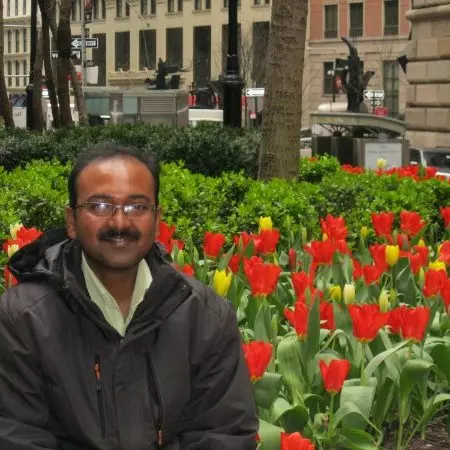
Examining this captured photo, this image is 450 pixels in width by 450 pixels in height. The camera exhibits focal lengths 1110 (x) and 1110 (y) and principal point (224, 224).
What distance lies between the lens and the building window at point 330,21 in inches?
2689

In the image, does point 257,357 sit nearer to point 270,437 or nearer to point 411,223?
point 270,437

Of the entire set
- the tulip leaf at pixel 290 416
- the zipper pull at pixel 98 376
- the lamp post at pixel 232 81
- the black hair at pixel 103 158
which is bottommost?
the tulip leaf at pixel 290 416

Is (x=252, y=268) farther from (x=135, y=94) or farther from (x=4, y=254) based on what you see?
(x=135, y=94)

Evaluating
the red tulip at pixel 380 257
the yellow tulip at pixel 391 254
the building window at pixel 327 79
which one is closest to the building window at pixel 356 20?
the building window at pixel 327 79

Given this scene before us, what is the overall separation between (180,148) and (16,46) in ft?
294

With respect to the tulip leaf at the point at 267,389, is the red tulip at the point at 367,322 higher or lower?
higher

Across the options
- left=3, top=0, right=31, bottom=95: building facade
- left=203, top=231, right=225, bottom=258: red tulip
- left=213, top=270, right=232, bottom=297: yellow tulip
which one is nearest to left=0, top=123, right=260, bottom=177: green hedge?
left=203, top=231, right=225, bottom=258: red tulip

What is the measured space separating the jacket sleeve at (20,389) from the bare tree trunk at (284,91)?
6.46 meters

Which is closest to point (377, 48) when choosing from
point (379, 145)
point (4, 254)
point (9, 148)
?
point (379, 145)

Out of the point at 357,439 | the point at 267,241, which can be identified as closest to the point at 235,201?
the point at 267,241

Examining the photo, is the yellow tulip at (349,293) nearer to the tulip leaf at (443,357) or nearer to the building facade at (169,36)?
the tulip leaf at (443,357)

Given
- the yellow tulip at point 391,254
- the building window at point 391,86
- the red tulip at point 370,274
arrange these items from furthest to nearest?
the building window at point 391,86, the yellow tulip at point 391,254, the red tulip at point 370,274

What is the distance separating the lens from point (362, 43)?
6606 centimetres

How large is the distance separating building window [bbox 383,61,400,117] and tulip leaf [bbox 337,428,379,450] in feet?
200
